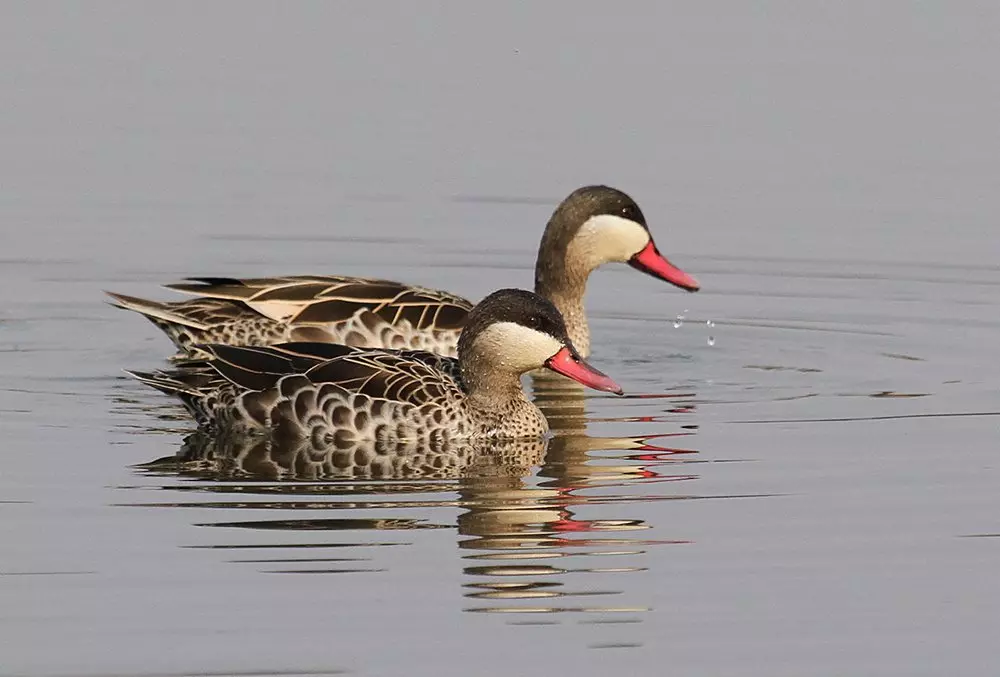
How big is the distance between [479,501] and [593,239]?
5117mm

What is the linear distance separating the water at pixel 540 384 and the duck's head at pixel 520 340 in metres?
0.45

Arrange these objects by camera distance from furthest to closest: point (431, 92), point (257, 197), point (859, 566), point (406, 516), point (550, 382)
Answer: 1. point (431, 92)
2. point (257, 197)
3. point (550, 382)
4. point (406, 516)
5. point (859, 566)

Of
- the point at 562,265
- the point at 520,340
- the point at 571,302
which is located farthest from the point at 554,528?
the point at 562,265

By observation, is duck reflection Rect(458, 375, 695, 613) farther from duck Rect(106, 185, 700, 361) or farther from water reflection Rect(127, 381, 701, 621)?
duck Rect(106, 185, 700, 361)

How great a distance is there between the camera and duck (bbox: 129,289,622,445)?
11.9 meters

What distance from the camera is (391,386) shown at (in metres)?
12.0

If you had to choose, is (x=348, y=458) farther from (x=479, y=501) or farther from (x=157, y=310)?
(x=157, y=310)

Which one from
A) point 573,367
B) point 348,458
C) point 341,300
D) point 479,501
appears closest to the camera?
point 479,501

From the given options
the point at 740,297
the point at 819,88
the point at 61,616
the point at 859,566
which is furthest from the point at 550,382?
the point at 819,88

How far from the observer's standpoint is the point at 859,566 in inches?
379

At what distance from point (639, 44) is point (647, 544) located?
12.7 metres

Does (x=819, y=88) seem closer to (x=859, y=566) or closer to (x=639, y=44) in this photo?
(x=639, y=44)

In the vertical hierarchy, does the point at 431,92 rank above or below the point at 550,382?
above

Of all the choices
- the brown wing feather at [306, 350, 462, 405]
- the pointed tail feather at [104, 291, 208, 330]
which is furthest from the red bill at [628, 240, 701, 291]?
the brown wing feather at [306, 350, 462, 405]
